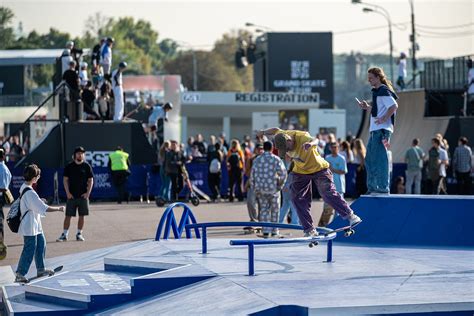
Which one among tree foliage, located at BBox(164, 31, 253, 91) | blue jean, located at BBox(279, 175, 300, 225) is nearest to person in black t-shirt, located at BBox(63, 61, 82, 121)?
blue jean, located at BBox(279, 175, 300, 225)

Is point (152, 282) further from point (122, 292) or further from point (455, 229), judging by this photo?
point (455, 229)

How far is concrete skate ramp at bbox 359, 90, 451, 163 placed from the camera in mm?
37375

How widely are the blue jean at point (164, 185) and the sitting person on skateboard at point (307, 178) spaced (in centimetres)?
1574

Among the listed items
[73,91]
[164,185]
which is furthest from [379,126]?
[73,91]

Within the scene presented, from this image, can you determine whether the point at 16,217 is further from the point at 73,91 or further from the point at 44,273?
the point at 73,91

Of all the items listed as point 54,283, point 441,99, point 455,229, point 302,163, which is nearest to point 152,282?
point 54,283

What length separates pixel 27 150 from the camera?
33.6m

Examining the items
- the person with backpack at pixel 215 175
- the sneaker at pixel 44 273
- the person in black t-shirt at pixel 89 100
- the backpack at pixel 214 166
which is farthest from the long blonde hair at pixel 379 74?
the person in black t-shirt at pixel 89 100

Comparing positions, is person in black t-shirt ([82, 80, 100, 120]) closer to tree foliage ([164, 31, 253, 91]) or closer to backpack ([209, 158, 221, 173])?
backpack ([209, 158, 221, 173])

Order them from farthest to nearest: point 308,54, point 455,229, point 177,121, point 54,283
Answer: point 308,54 < point 177,121 < point 455,229 < point 54,283

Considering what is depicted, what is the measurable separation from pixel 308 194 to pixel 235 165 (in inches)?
642

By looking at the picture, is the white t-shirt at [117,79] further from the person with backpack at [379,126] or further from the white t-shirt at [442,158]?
the person with backpack at [379,126]

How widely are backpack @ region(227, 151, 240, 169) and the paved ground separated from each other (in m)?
1.06

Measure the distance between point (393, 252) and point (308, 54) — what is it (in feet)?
209
